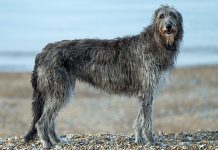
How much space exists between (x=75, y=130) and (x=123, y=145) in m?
12.3

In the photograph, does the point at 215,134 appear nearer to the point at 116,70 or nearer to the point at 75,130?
the point at 116,70

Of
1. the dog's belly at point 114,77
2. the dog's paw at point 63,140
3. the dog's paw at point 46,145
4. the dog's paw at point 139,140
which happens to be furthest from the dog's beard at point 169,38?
the dog's paw at point 46,145

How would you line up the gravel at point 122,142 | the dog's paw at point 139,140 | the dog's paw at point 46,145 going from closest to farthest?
the gravel at point 122,142, the dog's paw at point 46,145, the dog's paw at point 139,140

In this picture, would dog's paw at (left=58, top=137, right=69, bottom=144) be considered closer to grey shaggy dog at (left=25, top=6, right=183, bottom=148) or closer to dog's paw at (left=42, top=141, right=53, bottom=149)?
grey shaggy dog at (left=25, top=6, right=183, bottom=148)

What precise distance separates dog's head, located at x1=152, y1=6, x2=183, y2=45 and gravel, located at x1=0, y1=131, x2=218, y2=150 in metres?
2.10

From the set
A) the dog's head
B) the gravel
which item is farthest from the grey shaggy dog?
the gravel

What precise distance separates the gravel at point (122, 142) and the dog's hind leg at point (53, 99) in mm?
326

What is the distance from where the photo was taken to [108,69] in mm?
15242

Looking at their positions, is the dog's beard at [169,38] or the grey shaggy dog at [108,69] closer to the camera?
the dog's beard at [169,38]

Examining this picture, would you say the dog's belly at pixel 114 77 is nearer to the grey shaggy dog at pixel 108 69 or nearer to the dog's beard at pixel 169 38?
the grey shaggy dog at pixel 108 69

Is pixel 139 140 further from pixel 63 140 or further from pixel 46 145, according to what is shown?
pixel 46 145

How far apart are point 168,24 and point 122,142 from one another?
2.66m

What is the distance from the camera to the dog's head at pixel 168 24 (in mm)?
14547

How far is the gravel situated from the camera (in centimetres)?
1474
